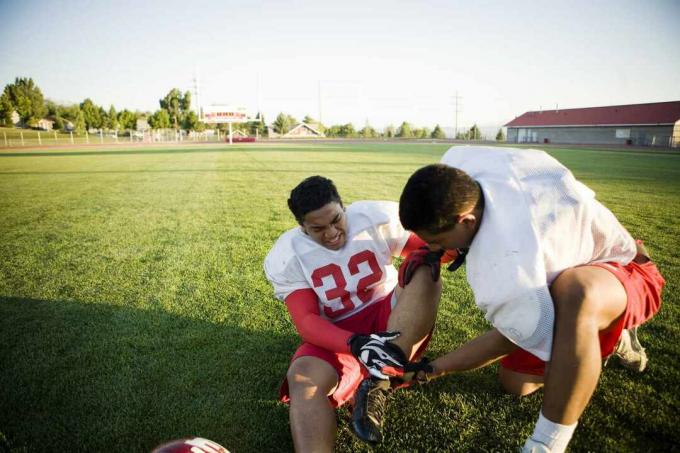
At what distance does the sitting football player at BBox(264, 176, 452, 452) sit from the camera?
1.82 meters

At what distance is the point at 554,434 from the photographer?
1.65 meters

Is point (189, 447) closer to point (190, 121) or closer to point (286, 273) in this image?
point (286, 273)

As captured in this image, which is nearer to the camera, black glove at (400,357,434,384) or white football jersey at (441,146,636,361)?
white football jersey at (441,146,636,361)

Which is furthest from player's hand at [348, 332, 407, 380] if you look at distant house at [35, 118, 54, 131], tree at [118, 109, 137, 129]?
distant house at [35, 118, 54, 131]

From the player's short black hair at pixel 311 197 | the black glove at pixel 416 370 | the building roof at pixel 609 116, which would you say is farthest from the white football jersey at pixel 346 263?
the building roof at pixel 609 116

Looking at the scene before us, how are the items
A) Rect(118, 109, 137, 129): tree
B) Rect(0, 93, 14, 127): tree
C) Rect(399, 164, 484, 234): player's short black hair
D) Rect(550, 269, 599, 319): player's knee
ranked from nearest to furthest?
Rect(550, 269, 599, 319): player's knee → Rect(399, 164, 484, 234): player's short black hair → Rect(0, 93, 14, 127): tree → Rect(118, 109, 137, 129): tree

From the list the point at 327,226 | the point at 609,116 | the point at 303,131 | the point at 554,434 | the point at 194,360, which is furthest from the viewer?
the point at 303,131

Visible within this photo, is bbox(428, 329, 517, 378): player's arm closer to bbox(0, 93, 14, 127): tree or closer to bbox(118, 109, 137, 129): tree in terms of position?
bbox(0, 93, 14, 127): tree

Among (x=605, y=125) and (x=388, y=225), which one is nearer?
(x=388, y=225)

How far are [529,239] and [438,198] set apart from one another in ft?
1.30

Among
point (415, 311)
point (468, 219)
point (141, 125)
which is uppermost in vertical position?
point (141, 125)

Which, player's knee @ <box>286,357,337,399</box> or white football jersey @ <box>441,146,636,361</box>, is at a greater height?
white football jersey @ <box>441,146,636,361</box>

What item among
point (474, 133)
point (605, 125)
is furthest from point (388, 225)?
point (474, 133)

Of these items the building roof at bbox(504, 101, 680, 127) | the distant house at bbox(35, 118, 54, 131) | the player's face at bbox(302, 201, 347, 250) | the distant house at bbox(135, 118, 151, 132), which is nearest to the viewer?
the player's face at bbox(302, 201, 347, 250)
